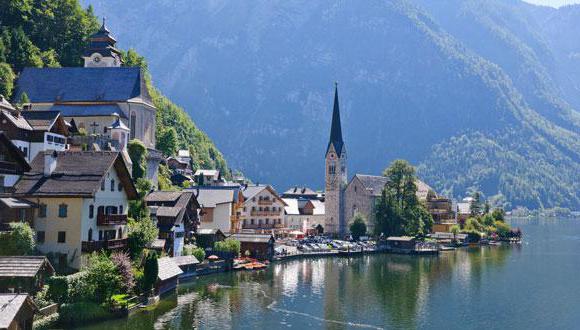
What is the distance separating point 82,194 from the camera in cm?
5500

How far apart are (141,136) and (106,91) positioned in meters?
9.08

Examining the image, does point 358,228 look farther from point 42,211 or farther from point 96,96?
point 42,211

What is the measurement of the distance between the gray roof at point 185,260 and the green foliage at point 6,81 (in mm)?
44312

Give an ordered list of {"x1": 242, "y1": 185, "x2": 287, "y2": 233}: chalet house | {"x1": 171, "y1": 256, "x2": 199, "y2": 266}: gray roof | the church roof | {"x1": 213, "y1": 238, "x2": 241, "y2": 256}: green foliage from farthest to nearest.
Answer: {"x1": 242, "y1": 185, "x2": 287, "y2": 233}: chalet house, the church roof, {"x1": 213, "y1": 238, "x2": 241, "y2": 256}: green foliage, {"x1": 171, "y1": 256, "x2": 199, "y2": 266}: gray roof

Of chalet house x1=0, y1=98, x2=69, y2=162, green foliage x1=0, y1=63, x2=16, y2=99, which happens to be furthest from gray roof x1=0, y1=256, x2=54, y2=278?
green foliage x1=0, y1=63, x2=16, y2=99

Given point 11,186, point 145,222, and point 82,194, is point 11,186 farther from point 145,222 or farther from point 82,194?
point 145,222

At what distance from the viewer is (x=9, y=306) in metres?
38.3

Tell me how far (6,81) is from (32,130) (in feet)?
146

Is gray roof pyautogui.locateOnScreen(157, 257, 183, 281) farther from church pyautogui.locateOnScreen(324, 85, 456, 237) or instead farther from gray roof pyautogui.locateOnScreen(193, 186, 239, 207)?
church pyautogui.locateOnScreen(324, 85, 456, 237)

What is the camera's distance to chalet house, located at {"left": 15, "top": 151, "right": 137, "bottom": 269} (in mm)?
55312

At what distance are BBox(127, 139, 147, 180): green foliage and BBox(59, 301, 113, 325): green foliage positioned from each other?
36.4 meters

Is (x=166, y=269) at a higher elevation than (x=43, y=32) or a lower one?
lower

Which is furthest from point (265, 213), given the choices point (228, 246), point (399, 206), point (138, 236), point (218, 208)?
point (138, 236)

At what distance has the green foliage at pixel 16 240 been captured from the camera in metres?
51.0
